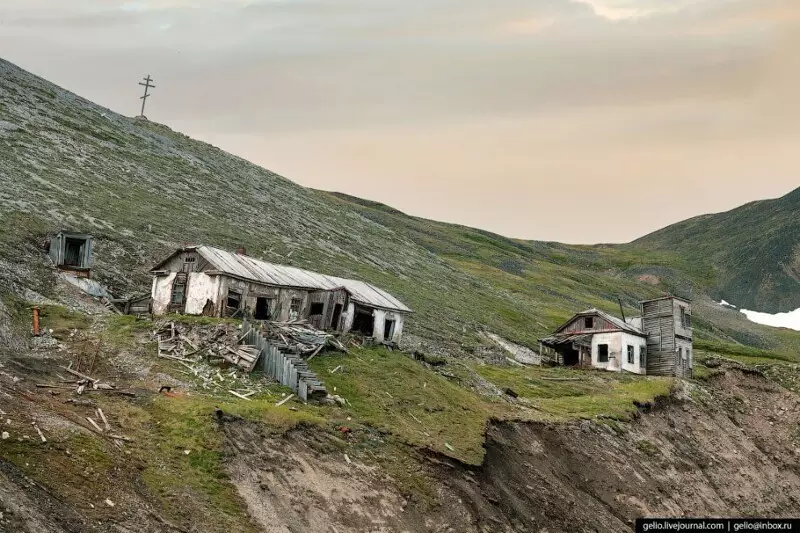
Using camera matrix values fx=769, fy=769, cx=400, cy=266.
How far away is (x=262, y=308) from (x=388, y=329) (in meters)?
11.3

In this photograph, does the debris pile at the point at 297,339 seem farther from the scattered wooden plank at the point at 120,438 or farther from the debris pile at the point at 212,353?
the scattered wooden plank at the point at 120,438

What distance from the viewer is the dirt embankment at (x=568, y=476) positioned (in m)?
29.1

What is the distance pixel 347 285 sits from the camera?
194 feet

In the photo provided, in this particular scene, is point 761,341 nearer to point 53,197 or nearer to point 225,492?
point 53,197

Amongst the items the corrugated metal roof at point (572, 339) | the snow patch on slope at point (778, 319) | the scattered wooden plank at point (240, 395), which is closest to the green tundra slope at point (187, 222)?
the corrugated metal roof at point (572, 339)

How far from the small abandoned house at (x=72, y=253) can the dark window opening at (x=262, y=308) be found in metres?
15.0

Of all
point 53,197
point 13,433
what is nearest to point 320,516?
point 13,433

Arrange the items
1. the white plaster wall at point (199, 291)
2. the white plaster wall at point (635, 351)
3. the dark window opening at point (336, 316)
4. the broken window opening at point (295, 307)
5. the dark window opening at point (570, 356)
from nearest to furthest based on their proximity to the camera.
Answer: the white plaster wall at point (199, 291), the broken window opening at point (295, 307), the dark window opening at point (336, 316), the white plaster wall at point (635, 351), the dark window opening at point (570, 356)

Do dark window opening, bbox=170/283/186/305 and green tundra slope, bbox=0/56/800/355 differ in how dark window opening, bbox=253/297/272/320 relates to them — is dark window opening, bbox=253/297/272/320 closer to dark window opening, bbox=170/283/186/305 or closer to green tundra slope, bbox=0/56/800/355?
dark window opening, bbox=170/283/186/305

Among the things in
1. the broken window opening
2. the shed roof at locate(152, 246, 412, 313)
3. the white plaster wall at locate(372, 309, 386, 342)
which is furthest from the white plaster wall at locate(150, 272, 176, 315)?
the white plaster wall at locate(372, 309, 386, 342)

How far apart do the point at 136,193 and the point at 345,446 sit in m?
67.0

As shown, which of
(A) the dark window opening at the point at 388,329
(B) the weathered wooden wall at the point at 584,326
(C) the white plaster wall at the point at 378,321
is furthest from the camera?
(B) the weathered wooden wall at the point at 584,326

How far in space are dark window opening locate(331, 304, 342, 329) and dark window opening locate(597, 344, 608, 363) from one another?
3081cm

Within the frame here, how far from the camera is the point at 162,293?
53188 mm
